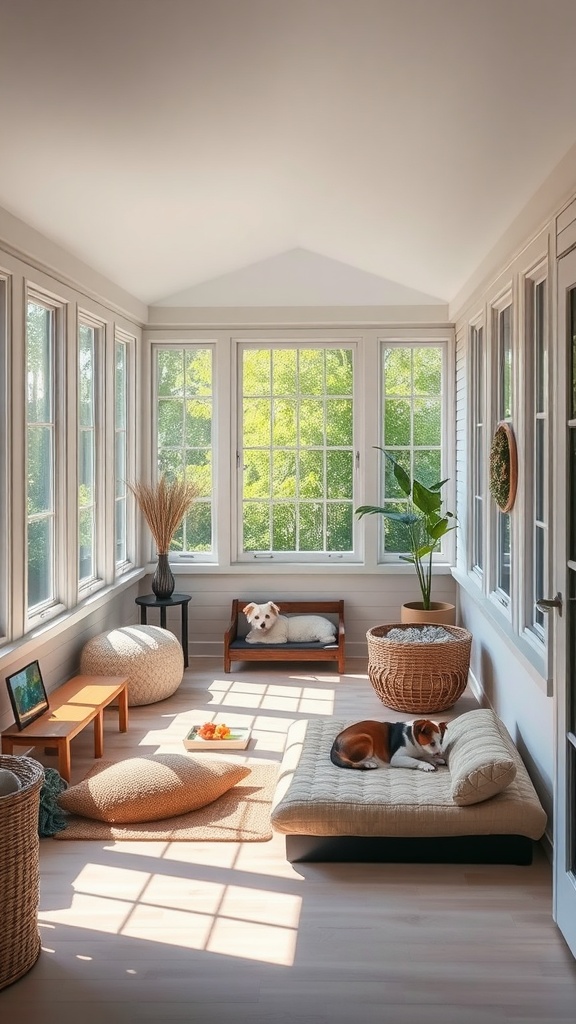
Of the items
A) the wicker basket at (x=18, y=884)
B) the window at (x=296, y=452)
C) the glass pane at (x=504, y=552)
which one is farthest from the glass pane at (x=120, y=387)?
the wicker basket at (x=18, y=884)

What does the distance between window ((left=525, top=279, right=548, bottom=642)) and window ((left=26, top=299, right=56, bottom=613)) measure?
2365 mm

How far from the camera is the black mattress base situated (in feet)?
11.5

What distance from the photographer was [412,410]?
7.12 metres

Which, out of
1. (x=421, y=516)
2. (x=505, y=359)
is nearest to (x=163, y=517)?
(x=421, y=516)

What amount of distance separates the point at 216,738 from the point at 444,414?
3321mm

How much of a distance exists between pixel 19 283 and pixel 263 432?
3.03 m

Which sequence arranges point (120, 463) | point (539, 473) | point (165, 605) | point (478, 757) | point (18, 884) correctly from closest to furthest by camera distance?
point (18, 884)
point (478, 757)
point (539, 473)
point (165, 605)
point (120, 463)

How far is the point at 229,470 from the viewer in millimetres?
7117

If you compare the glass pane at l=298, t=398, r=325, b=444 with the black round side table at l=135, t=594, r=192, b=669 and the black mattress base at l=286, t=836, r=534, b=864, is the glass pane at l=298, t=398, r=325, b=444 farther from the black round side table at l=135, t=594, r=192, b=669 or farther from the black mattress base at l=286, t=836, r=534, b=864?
the black mattress base at l=286, t=836, r=534, b=864

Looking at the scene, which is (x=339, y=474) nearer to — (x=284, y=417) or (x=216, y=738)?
(x=284, y=417)

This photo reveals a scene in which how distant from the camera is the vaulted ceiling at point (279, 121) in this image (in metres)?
2.82

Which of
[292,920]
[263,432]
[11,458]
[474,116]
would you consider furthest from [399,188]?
[292,920]

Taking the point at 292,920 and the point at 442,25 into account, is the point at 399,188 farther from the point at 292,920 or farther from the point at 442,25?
the point at 292,920

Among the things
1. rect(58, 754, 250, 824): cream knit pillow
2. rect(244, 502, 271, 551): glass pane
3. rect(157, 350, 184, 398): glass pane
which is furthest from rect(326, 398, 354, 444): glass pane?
rect(58, 754, 250, 824): cream knit pillow
